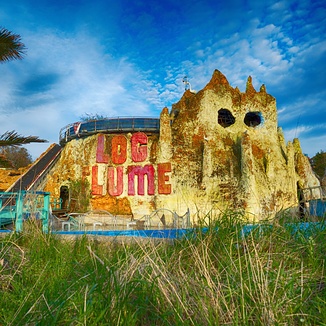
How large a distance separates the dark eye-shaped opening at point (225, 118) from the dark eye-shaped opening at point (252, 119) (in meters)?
1.28

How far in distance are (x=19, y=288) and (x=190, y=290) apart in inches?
55.7

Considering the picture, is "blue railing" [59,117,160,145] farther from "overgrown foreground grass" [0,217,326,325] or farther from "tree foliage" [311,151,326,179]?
"tree foliage" [311,151,326,179]

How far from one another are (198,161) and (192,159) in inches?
13.0

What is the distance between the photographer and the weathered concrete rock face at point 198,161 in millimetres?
16359

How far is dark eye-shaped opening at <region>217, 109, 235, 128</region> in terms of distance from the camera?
18547mm

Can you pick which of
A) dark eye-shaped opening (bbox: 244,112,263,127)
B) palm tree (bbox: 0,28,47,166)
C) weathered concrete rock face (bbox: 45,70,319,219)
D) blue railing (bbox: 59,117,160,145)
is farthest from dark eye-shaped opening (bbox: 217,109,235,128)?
palm tree (bbox: 0,28,47,166)

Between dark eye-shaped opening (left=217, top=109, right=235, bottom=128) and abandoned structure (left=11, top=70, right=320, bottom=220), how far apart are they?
57mm

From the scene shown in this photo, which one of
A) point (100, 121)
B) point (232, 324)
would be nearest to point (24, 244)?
point (232, 324)

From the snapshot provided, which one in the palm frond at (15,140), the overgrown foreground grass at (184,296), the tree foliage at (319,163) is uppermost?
the tree foliage at (319,163)

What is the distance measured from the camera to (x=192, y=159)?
16.9m

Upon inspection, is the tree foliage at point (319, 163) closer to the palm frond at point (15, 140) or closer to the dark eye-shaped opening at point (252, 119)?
the dark eye-shaped opening at point (252, 119)

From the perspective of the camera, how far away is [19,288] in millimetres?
2598

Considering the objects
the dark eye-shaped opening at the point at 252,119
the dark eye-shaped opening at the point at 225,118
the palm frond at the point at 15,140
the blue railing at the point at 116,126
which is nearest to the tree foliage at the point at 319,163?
the dark eye-shaped opening at the point at 252,119

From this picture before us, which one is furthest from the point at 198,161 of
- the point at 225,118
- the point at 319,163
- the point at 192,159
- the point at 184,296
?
the point at 319,163
